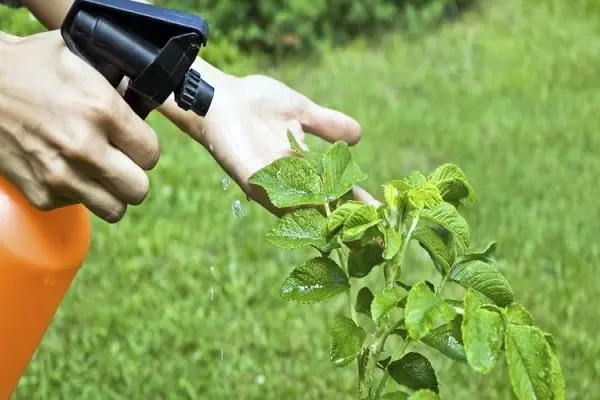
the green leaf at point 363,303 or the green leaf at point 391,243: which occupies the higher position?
the green leaf at point 391,243

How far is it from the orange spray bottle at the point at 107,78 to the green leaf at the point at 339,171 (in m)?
0.14

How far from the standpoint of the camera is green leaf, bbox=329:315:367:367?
993 millimetres

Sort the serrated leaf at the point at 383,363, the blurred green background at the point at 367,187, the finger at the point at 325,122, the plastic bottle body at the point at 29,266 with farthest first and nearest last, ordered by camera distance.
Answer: the blurred green background at the point at 367,187
the finger at the point at 325,122
the plastic bottle body at the point at 29,266
the serrated leaf at the point at 383,363

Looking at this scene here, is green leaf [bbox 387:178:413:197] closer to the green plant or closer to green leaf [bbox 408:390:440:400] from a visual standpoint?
the green plant

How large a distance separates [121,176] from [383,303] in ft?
1.11

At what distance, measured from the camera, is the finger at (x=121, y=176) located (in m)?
1.11

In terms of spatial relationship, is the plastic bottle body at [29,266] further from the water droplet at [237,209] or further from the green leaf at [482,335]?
the green leaf at [482,335]

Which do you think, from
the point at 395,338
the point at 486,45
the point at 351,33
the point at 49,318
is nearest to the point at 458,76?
the point at 486,45

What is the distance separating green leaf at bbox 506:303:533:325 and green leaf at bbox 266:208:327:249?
0.22m

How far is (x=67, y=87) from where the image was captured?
1.08m

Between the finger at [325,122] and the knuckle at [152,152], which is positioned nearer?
the knuckle at [152,152]

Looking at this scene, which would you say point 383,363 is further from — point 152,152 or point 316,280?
point 152,152

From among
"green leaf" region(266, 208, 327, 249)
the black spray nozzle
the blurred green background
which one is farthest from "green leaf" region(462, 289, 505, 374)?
the blurred green background

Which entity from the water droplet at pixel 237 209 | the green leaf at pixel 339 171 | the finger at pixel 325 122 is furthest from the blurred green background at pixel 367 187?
the green leaf at pixel 339 171
